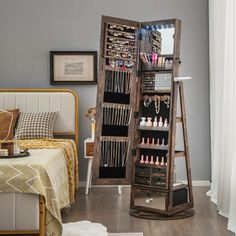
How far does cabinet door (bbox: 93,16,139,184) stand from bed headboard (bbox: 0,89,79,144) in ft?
3.82

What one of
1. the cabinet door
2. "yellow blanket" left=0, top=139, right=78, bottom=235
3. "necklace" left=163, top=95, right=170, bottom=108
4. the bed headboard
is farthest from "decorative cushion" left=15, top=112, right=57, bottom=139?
"necklace" left=163, top=95, right=170, bottom=108

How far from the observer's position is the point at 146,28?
4.48 meters

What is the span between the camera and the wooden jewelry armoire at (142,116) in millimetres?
4305

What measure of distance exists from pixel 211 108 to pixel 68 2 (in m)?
2.31

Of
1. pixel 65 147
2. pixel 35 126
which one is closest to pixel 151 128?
pixel 65 147

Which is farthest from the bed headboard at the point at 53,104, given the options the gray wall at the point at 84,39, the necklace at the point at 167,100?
the necklace at the point at 167,100

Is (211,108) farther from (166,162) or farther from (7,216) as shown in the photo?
(7,216)

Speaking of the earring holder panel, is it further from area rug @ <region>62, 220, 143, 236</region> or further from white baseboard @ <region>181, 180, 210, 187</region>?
white baseboard @ <region>181, 180, 210, 187</region>

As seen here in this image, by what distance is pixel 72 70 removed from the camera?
5949 millimetres

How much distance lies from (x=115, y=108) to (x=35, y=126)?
118 cm

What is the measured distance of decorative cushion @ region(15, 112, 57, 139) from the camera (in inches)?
209

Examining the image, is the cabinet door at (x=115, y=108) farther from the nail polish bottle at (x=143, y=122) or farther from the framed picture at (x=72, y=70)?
the framed picture at (x=72, y=70)

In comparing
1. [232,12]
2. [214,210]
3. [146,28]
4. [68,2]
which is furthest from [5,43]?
[214,210]

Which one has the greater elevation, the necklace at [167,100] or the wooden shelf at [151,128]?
the necklace at [167,100]
